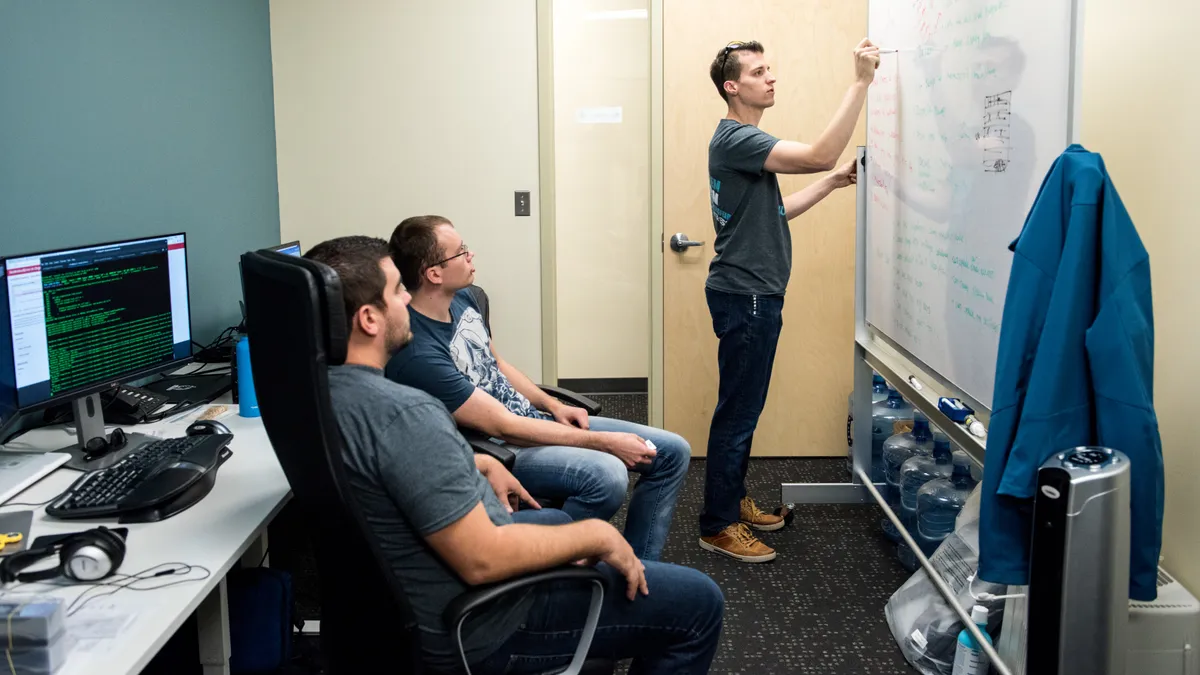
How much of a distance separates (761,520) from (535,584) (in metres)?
1.87

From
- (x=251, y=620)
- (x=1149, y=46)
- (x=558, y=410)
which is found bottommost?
(x=251, y=620)

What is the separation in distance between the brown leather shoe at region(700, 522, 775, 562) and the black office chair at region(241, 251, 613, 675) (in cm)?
161

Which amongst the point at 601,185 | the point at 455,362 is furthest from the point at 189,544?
the point at 601,185

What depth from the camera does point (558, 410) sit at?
264 centimetres

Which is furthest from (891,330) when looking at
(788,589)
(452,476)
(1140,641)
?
(452,476)

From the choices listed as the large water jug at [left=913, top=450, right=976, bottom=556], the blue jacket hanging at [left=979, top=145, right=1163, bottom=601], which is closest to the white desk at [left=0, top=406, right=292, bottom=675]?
the blue jacket hanging at [left=979, top=145, right=1163, bottom=601]

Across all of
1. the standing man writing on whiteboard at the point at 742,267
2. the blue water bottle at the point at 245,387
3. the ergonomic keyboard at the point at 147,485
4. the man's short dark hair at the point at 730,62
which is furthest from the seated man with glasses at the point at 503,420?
the man's short dark hair at the point at 730,62

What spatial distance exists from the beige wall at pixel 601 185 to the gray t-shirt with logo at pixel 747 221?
5.12 feet

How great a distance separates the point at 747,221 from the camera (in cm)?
301

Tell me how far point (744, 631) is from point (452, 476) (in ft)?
4.57

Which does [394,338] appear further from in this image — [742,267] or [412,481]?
[742,267]

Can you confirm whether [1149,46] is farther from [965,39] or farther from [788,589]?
[788,589]

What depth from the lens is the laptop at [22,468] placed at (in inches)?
75.3

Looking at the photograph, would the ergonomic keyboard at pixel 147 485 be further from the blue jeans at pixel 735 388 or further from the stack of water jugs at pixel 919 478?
the stack of water jugs at pixel 919 478
